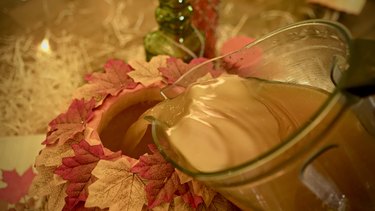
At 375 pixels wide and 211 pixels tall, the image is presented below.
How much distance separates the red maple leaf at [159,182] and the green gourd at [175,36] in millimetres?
279

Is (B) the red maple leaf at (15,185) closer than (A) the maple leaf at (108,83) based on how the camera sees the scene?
No

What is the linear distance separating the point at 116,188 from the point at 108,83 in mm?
145

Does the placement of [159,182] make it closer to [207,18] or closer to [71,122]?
[71,122]

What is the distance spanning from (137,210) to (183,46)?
12.9 inches

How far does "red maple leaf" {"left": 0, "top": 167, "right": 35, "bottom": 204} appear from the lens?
643 mm

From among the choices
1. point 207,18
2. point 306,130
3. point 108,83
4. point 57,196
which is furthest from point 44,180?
point 207,18

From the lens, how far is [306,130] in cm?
32

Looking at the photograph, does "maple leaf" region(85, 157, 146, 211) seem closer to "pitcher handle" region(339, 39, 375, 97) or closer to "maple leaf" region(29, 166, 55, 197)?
"maple leaf" region(29, 166, 55, 197)

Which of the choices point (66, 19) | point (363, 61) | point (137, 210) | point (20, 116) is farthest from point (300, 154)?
point (66, 19)

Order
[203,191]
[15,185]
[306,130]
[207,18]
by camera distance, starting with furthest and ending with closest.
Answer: [207,18], [15,185], [203,191], [306,130]

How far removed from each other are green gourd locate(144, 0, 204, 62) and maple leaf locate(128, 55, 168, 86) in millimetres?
143

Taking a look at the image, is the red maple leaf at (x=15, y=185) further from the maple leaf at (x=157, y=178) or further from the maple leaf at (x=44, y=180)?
the maple leaf at (x=157, y=178)

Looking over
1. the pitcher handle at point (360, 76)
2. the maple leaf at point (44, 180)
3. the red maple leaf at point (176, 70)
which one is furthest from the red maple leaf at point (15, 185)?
the pitcher handle at point (360, 76)

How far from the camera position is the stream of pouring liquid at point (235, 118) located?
380 mm
